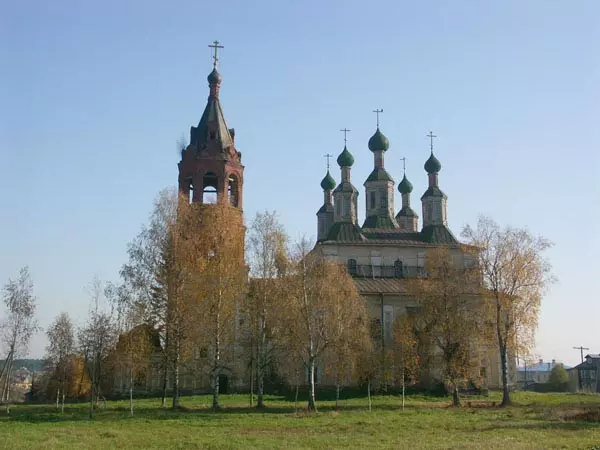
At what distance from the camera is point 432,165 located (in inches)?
1869

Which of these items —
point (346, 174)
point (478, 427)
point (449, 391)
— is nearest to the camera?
point (478, 427)

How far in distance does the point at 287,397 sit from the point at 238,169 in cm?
1207

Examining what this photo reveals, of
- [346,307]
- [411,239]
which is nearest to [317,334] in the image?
[346,307]

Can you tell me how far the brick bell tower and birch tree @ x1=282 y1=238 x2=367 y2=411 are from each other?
24.1 feet

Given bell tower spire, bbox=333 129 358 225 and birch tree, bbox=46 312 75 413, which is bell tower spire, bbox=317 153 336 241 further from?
birch tree, bbox=46 312 75 413

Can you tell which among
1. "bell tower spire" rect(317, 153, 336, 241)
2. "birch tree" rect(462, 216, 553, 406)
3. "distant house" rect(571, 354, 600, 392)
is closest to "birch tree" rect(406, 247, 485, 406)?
"birch tree" rect(462, 216, 553, 406)

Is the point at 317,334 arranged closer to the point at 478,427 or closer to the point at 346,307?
the point at 346,307

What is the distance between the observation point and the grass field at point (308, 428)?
16.7 meters

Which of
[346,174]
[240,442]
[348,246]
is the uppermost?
[346,174]

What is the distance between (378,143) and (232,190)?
1546 cm

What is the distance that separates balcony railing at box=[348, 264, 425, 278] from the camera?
138 ft

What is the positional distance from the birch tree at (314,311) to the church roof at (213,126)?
9.55m

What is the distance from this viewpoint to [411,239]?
43500mm

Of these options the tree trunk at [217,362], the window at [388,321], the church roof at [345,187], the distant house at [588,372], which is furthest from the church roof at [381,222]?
the distant house at [588,372]
